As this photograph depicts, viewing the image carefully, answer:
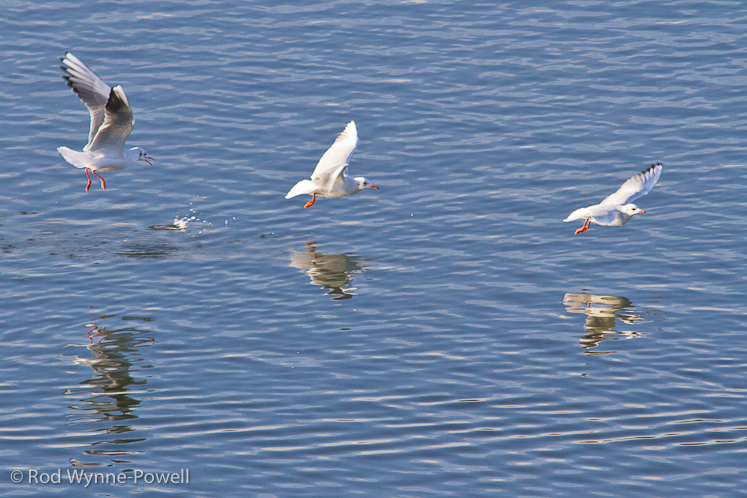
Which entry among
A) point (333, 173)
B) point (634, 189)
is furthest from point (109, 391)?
point (634, 189)

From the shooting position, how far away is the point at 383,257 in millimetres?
19219

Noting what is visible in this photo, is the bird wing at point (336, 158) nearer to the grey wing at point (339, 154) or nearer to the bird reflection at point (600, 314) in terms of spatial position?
the grey wing at point (339, 154)

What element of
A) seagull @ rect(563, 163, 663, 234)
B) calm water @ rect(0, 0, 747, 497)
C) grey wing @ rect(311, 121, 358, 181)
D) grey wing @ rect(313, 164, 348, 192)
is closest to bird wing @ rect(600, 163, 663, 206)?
seagull @ rect(563, 163, 663, 234)

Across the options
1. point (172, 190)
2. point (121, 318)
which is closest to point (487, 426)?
point (121, 318)

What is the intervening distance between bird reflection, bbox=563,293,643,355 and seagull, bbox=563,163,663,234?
6.27ft

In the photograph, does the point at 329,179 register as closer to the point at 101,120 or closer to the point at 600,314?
the point at 101,120

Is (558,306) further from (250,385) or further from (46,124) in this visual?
Answer: (46,124)

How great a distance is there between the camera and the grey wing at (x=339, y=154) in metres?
19.1

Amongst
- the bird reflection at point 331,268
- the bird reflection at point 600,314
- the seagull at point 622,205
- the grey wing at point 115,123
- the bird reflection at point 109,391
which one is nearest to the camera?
the bird reflection at point 109,391

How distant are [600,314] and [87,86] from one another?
9.83 meters

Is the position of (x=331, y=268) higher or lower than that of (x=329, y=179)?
lower

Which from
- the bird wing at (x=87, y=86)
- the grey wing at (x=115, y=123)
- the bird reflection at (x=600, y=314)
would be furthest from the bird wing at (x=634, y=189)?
the bird wing at (x=87, y=86)

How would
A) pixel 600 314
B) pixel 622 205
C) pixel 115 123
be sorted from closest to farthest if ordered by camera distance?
pixel 600 314 < pixel 115 123 < pixel 622 205

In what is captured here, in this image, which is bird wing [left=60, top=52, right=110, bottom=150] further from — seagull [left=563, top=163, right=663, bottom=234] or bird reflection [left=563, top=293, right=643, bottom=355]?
A: bird reflection [left=563, top=293, right=643, bottom=355]
